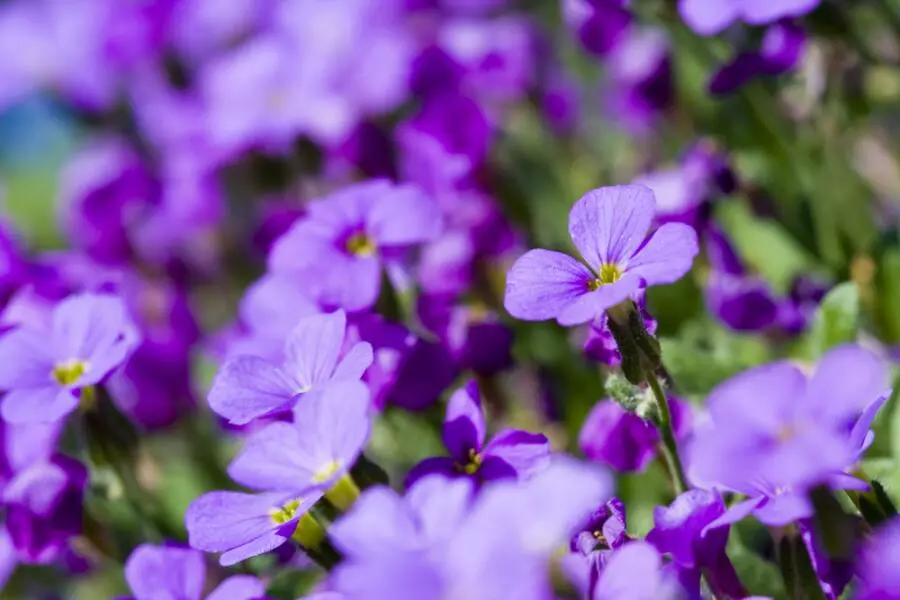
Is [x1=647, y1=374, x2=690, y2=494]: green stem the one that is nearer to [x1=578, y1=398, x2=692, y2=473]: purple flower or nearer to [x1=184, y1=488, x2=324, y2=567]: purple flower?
[x1=578, y1=398, x2=692, y2=473]: purple flower

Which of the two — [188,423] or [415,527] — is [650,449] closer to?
[415,527]

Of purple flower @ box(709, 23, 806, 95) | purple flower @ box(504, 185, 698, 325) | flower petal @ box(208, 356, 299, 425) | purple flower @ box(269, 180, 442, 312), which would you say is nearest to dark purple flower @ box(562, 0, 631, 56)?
purple flower @ box(709, 23, 806, 95)

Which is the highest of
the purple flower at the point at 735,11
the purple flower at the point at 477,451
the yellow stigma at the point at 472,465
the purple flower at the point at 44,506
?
the purple flower at the point at 735,11

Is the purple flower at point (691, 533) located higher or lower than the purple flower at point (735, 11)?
lower

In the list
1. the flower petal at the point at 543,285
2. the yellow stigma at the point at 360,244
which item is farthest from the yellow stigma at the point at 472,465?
the yellow stigma at the point at 360,244

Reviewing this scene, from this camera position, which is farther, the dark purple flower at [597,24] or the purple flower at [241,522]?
the dark purple flower at [597,24]

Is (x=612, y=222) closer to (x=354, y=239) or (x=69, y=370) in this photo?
(x=354, y=239)

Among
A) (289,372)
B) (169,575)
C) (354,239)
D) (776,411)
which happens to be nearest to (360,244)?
(354,239)

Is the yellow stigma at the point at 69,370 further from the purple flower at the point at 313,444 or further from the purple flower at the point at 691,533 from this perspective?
the purple flower at the point at 691,533
